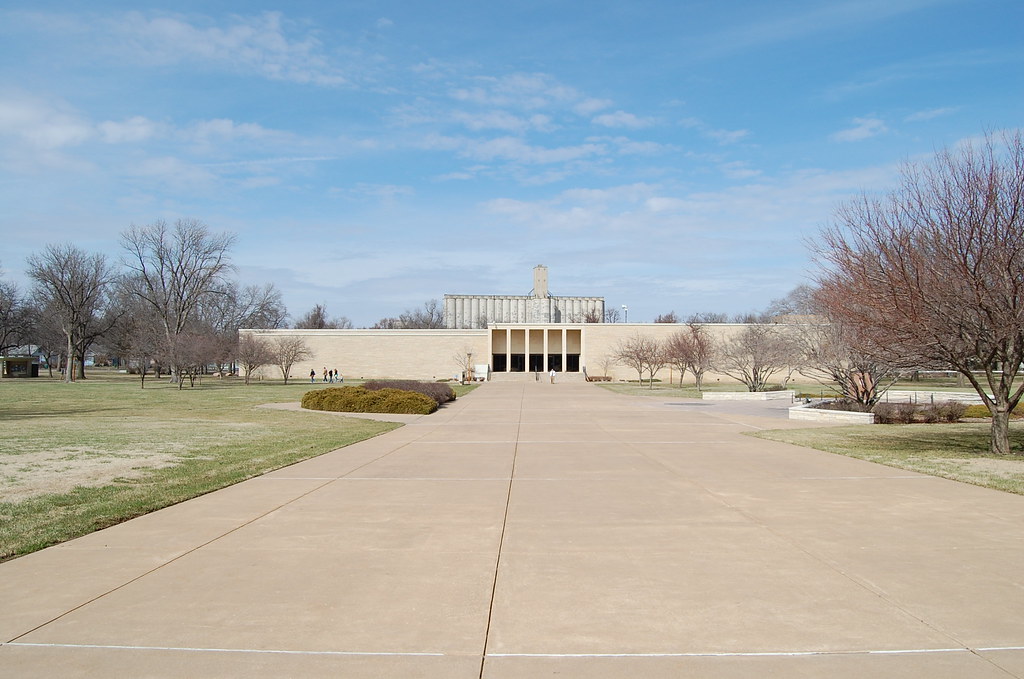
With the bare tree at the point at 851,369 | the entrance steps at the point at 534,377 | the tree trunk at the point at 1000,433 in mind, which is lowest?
the entrance steps at the point at 534,377

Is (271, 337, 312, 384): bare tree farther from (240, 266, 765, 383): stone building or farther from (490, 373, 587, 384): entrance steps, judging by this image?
(490, 373, 587, 384): entrance steps

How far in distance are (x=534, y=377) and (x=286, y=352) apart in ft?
83.1

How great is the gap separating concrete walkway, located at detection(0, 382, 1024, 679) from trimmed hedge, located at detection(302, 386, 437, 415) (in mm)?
16650

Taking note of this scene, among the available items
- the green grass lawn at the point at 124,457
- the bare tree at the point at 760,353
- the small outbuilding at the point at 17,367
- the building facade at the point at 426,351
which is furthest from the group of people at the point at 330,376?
the green grass lawn at the point at 124,457

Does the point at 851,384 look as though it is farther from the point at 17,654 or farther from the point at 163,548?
the point at 17,654

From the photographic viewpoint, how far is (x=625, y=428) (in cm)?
2011

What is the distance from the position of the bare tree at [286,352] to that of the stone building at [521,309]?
26.3 metres

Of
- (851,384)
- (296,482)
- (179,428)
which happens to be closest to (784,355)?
(851,384)

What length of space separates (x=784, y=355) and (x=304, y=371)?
54.6m

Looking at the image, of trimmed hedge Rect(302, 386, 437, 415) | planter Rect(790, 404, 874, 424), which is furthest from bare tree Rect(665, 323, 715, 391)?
trimmed hedge Rect(302, 386, 437, 415)

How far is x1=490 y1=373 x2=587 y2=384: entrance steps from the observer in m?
72.3

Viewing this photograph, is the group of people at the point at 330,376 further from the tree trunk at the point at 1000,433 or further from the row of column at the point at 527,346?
the tree trunk at the point at 1000,433

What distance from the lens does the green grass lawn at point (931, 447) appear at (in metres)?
11.3

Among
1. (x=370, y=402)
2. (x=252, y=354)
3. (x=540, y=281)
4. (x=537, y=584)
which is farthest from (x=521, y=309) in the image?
(x=537, y=584)
